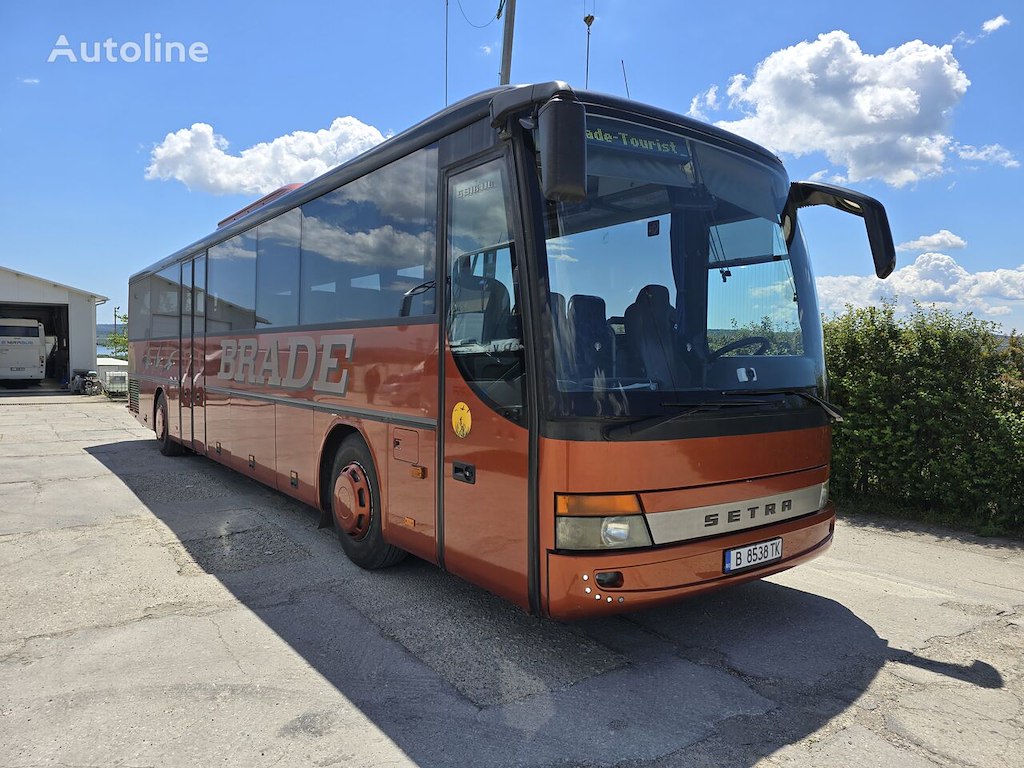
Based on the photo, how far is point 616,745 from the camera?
3.06 m

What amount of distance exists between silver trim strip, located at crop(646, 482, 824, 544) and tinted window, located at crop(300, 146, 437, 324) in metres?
1.91

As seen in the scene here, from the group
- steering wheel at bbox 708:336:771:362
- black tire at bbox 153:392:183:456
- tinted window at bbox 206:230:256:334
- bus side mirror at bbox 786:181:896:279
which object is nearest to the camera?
steering wheel at bbox 708:336:771:362

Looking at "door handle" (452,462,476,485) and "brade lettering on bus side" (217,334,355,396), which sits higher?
"brade lettering on bus side" (217,334,355,396)

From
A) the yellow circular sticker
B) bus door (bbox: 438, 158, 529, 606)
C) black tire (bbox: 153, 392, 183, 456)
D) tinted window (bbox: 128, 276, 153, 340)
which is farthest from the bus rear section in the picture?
the yellow circular sticker

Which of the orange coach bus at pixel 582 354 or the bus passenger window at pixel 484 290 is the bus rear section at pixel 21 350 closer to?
the orange coach bus at pixel 582 354

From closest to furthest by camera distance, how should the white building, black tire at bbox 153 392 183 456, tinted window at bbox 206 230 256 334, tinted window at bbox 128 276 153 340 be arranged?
tinted window at bbox 206 230 256 334
black tire at bbox 153 392 183 456
tinted window at bbox 128 276 153 340
the white building

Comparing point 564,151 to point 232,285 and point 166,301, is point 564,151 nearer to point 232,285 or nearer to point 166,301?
point 232,285

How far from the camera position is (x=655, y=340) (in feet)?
12.1

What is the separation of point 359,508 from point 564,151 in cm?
321

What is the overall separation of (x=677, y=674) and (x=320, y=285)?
13.2ft

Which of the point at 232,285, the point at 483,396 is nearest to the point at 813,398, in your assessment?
the point at 483,396

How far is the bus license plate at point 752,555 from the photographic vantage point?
12.5ft

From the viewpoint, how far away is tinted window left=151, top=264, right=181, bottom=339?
33.9 ft

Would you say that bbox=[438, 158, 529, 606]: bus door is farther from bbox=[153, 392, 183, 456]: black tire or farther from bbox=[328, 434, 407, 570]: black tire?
bbox=[153, 392, 183, 456]: black tire
